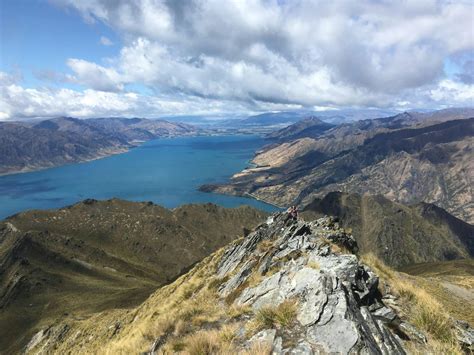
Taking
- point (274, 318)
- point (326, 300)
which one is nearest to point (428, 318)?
point (326, 300)

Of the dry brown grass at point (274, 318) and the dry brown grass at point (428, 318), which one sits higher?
the dry brown grass at point (274, 318)

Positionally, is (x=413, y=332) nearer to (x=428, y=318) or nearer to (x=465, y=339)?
(x=428, y=318)

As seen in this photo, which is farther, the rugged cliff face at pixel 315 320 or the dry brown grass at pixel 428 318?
the dry brown grass at pixel 428 318

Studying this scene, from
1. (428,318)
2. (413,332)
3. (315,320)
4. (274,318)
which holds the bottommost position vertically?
(413,332)

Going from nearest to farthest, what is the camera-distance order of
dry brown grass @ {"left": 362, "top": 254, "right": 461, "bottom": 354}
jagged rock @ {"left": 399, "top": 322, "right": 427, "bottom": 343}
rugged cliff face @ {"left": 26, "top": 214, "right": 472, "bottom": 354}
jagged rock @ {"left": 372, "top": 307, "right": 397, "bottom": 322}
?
rugged cliff face @ {"left": 26, "top": 214, "right": 472, "bottom": 354} < dry brown grass @ {"left": 362, "top": 254, "right": 461, "bottom": 354} < jagged rock @ {"left": 399, "top": 322, "right": 427, "bottom": 343} < jagged rock @ {"left": 372, "top": 307, "right": 397, "bottom": 322}

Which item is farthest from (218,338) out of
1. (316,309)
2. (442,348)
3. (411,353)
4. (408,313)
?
(408,313)

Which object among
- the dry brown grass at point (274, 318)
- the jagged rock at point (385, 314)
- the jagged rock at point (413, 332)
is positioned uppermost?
the dry brown grass at point (274, 318)

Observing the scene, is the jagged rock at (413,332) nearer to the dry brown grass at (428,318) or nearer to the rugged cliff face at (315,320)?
the rugged cliff face at (315,320)

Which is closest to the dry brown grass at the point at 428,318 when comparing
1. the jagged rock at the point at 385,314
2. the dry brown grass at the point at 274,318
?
the jagged rock at the point at 385,314

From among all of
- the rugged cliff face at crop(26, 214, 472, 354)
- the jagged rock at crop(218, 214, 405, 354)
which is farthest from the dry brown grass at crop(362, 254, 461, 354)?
the jagged rock at crop(218, 214, 405, 354)

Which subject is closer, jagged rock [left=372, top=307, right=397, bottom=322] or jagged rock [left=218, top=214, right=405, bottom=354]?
jagged rock [left=218, top=214, right=405, bottom=354]

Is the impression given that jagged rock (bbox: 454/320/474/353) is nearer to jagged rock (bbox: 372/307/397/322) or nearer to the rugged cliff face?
the rugged cliff face
